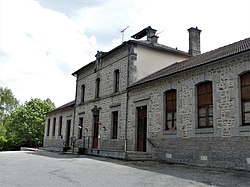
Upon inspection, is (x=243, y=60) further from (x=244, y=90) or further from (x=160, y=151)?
(x=160, y=151)

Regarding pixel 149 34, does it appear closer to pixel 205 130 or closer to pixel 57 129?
pixel 205 130

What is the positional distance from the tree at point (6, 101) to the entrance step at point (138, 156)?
36.7 metres

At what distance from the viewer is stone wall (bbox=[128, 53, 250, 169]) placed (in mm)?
10641

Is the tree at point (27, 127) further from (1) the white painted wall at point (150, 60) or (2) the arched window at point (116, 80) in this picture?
(1) the white painted wall at point (150, 60)

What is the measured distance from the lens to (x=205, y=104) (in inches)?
483

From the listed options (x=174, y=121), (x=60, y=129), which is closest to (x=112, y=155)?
(x=174, y=121)

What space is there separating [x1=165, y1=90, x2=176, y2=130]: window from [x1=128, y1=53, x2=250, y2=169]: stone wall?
0.25 m

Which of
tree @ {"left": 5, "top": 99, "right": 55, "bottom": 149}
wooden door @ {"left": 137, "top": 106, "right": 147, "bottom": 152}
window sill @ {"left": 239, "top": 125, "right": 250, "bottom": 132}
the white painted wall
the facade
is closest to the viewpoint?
window sill @ {"left": 239, "top": 125, "right": 250, "bottom": 132}

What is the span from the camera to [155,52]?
18750 mm

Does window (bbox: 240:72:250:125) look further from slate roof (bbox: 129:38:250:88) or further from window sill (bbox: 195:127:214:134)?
window sill (bbox: 195:127:214:134)

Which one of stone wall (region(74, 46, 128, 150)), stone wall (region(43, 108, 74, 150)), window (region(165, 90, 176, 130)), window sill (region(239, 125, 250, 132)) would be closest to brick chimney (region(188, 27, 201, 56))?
stone wall (region(74, 46, 128, 150))

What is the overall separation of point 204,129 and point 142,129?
486 cm

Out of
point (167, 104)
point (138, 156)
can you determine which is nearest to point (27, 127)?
point (138, 156)

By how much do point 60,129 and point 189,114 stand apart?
1820 centimetres
